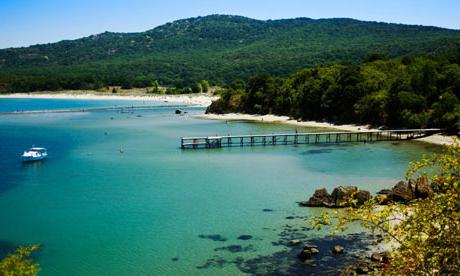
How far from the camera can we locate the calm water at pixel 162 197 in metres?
24.9

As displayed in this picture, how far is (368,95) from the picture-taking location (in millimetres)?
81875

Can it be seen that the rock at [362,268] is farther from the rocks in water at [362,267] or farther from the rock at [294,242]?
the rock at [294,242]

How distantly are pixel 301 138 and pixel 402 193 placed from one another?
3867 cm

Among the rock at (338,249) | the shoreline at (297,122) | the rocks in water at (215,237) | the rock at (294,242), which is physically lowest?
the rocks in water at (215,237)

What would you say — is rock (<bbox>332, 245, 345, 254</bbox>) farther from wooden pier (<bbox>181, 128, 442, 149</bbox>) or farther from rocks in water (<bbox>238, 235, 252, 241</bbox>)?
wooden pier (<bbox>181, 128, 442, 149</bbox>)

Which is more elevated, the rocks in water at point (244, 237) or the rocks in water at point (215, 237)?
the rocks in water at point (244, 237)

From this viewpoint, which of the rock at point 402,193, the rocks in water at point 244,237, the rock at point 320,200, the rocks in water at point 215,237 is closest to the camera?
the rocks in water at point 244,237

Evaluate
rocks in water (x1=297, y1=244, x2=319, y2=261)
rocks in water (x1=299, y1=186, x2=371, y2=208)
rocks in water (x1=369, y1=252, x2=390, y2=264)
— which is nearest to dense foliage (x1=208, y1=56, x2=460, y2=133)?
rocks in water (x1=299, y1=186, x2=371, y2=208)

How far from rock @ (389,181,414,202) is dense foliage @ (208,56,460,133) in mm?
33819

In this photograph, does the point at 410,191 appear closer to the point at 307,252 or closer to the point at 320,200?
the point at 320,200

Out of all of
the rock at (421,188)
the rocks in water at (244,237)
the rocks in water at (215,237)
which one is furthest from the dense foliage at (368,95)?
the rocks in water at (215,237)

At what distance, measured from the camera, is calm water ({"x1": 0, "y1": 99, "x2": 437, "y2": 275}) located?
81.7 feet

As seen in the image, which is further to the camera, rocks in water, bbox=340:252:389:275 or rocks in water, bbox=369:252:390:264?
rocks in water, bbox=369:252:390:264

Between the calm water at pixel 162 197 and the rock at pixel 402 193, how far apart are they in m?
4.22
